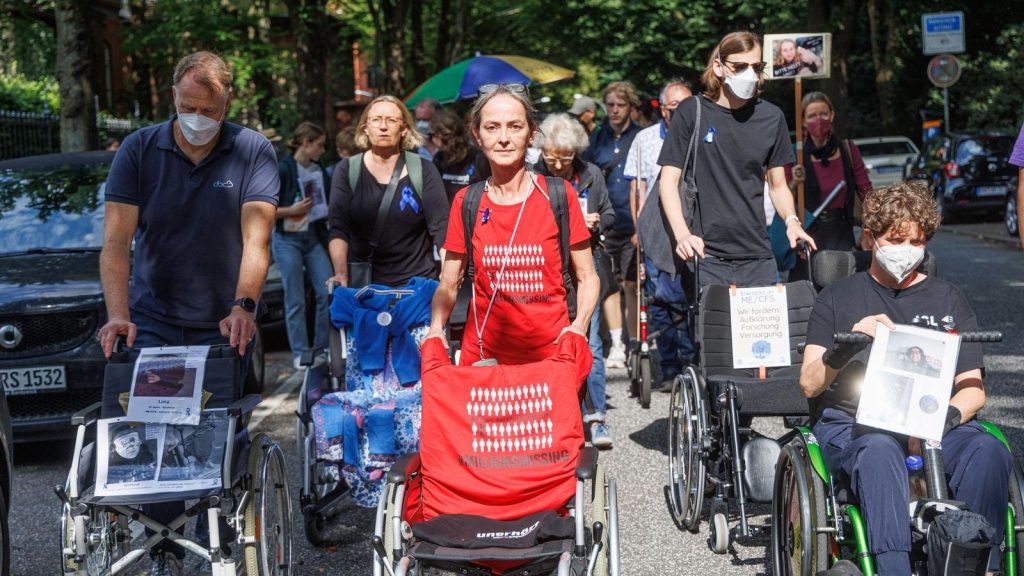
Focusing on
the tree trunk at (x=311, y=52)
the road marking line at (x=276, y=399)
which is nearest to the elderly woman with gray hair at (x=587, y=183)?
the road marking line at (x=276, y=399)

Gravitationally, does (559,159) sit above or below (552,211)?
above

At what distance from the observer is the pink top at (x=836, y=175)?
8648mm

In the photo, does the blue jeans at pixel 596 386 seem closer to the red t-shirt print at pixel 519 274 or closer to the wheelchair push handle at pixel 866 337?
the red t-shirt print at pixel 519 274

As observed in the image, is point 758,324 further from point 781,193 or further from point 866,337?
point 866,337

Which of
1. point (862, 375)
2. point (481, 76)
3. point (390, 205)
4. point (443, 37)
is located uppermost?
point (443, 37)

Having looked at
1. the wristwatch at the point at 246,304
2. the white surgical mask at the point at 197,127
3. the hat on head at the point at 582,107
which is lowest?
the wristwatch at the point at 246,304

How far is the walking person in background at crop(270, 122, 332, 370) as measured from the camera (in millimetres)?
11156

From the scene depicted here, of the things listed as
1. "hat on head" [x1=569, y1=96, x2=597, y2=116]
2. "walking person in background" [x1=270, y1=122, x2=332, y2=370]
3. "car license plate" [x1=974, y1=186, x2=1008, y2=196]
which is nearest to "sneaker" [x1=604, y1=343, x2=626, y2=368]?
"hat on head" [x1=569, y1=96, x2=597, y2=116]

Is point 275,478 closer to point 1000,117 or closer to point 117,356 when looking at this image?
point 117,356

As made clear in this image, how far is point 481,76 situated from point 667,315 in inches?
277

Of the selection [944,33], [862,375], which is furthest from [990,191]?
[862,375]

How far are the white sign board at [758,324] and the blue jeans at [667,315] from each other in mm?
2533

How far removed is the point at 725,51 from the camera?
250 inches

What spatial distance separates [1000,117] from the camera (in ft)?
108
